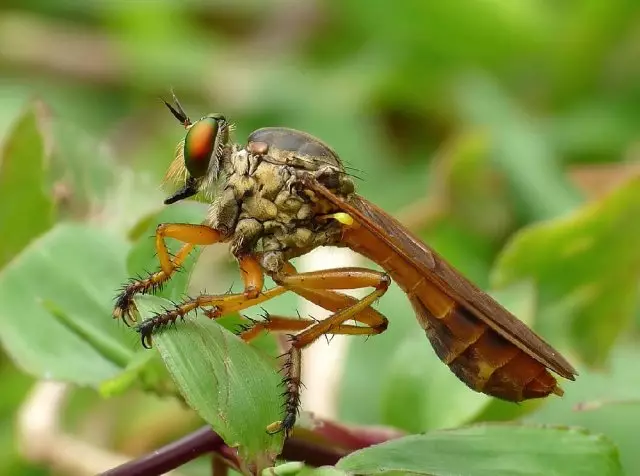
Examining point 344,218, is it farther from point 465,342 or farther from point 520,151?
point 520,151

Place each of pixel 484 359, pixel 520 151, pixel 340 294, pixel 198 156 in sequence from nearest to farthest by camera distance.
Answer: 1. pixel 484 359
2. pixel 198 156
3. pixel 340 294
4. pixel 520 151

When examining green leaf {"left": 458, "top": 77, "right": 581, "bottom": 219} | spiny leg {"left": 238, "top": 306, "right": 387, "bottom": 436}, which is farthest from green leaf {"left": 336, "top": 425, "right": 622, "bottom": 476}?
green leaf {"left": 458, "top": 77, "right": 581, "bottom": 219}

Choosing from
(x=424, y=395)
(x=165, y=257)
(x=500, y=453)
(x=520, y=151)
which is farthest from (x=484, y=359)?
(x=520, y=151)

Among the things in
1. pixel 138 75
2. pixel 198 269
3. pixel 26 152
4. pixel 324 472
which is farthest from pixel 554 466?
pixel 138 75

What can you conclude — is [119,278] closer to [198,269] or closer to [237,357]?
[237,357]

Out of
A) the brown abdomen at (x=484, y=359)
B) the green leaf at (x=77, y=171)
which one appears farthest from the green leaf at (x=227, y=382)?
the green leaf at (x=77, y=171)

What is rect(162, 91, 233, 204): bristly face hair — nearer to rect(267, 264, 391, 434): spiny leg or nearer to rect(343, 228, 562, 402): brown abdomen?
rect(267, 264, 391, 434): spiny leg
